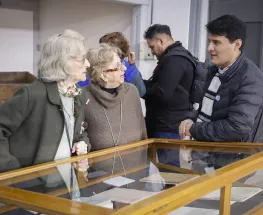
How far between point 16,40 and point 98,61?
2.64m

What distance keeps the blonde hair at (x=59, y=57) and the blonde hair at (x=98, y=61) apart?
0.34 m

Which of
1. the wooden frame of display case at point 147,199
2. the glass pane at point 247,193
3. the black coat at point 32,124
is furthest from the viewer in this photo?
the black coat at point 32,124

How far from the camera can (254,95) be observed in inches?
64.7

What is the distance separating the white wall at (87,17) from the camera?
3.72m

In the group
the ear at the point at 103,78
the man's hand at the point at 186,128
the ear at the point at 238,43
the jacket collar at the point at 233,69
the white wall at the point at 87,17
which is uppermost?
the white wall at the point at 87,17

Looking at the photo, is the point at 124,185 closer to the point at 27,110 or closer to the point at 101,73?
the point at 27,110

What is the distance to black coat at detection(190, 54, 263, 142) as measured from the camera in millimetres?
1641

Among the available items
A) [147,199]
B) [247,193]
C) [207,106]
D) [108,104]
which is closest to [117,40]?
[108,104]

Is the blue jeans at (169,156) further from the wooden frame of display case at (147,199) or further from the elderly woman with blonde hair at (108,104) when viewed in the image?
the elderly woman with blonde hair at (108,104)

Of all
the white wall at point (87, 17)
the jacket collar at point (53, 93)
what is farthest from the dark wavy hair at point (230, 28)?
the white wall at point (87, 17)

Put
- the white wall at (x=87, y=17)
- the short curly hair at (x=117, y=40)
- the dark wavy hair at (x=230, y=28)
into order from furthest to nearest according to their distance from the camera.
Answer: the white wall at (x=87, y=17) → the short curly hair at (x=117, y=40) → the dark wavy hair at (x=230, y=28)

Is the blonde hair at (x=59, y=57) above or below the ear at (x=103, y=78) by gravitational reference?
above

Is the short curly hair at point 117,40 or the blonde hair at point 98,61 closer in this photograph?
the blonde hair at point 98,61

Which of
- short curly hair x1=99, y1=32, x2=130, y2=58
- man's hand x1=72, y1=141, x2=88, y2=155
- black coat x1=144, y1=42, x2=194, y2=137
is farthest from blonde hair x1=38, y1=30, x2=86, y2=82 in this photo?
black coat x1=144, y1=42, x2=194, y2=137
